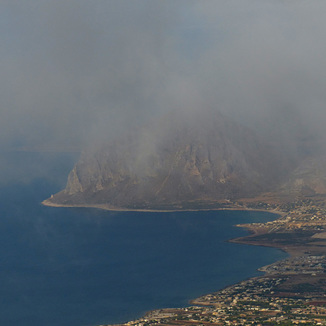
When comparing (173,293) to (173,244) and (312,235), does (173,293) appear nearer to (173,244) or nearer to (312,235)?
(173,244)

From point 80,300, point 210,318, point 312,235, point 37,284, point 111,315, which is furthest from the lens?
point 312,235

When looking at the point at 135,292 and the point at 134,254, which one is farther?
the point at 134,254

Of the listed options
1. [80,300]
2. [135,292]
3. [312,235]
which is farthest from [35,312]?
[312,235]

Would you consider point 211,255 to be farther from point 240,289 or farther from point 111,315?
point 111,315

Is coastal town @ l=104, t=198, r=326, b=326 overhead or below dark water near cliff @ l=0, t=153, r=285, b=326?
below

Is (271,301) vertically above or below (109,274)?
below

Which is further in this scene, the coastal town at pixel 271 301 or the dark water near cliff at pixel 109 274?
the dark water near cliff at pixel 109 274

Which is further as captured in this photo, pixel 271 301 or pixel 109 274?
pixel 109 274

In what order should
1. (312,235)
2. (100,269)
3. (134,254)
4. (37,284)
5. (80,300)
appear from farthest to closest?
(312,235) < (134,254) < (100,269) < (37,284) < (80,300)

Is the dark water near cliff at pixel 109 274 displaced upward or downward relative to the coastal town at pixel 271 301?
upward
